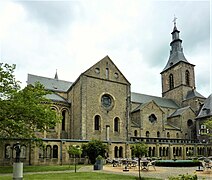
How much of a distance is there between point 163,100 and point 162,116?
13.8 meters

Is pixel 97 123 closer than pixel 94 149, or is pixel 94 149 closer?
pixel 94 149

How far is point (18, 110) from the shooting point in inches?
868

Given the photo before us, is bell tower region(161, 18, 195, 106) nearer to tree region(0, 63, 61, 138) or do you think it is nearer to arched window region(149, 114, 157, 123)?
arched window region(149, 114, 157, 123)

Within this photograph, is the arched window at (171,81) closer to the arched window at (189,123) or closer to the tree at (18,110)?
the arched window at (189,123)

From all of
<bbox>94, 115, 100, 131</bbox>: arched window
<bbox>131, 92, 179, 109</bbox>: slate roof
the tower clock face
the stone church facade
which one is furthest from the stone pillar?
<bbox>131, 92, 179, 109</bbox>: slate roof

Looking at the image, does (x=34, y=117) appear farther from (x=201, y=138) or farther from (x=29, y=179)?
(x=201, y=138)

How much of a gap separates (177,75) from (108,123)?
106 ft

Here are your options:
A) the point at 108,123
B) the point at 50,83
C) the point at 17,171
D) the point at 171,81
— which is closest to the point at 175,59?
the point at 171,81

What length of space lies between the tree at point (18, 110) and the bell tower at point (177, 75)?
49.1 meters

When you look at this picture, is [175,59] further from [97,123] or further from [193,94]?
[97,123]

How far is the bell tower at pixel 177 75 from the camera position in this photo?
66.1 metres

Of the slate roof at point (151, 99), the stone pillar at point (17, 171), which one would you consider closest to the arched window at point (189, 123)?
the slate roof at point (151, 99)

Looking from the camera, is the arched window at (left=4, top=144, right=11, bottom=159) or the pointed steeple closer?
the arched window at (left=4, top=144, right=11, bottom=159)

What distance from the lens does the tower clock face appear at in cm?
4331
